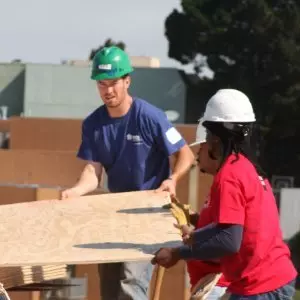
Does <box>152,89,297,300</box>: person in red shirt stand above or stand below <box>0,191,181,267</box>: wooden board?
above

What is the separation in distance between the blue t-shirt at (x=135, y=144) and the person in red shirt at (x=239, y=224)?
175cm

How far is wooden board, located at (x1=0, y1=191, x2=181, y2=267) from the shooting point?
5051 millimetres

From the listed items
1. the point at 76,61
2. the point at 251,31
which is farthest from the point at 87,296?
the point at 76,61

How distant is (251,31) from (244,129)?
4302 centimetres

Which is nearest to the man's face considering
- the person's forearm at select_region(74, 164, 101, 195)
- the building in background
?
the person's forearm at select_region(74, 164, 101, 195)

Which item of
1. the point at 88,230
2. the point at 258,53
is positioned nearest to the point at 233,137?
the point at 88,230

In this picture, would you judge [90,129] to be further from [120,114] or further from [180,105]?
[180,105]

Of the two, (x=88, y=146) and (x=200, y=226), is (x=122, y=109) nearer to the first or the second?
(x=88, y=146)

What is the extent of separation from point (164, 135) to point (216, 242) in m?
2.08

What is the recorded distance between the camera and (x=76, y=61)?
231ft

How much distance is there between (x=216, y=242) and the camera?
14.7 ft

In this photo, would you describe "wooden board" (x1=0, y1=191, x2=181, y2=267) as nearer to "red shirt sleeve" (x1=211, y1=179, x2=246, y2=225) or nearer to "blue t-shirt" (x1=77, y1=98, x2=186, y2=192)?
"blue t-shirt" (x1=77, y1=98, x2=186, y2=192)

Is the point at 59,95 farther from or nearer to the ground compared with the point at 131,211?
nearer to the ground

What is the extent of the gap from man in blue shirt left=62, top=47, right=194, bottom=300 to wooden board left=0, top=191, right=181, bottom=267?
29 cm
